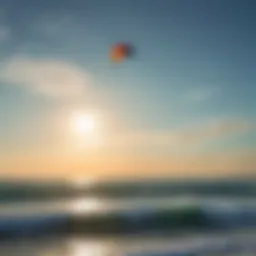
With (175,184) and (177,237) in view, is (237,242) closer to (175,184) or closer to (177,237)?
(177,237)

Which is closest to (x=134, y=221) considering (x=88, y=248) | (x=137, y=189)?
(x=88, y=248)

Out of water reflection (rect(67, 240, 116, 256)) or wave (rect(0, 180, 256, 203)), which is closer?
water reflection (rect(67, 240, 116, 256))

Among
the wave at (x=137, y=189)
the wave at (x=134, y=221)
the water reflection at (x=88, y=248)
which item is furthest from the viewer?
the wave at (x=137, y=189)

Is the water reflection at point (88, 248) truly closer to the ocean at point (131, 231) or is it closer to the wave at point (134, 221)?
the ocean at point (131, 231)

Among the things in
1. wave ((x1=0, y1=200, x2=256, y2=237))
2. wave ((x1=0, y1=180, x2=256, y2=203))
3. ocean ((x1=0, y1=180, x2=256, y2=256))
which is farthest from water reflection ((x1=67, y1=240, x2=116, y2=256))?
wave ((x1=0, y1=180, x2=256, y2=203))

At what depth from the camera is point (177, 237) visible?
3.77 meters

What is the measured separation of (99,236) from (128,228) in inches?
15.5

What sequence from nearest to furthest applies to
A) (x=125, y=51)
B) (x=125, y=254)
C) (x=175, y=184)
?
(x=125, y=51) → (x=125, y=254) → (x=175, y=184)

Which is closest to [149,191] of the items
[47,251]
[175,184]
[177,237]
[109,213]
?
[175,184]

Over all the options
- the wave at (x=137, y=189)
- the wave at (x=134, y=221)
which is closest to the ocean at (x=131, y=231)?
the wave at (x=134, y=221)

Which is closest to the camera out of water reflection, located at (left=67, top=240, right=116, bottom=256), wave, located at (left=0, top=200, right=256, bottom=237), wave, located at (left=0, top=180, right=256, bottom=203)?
water reflection, located at (left=67, top=240, right=116, bottom=256)

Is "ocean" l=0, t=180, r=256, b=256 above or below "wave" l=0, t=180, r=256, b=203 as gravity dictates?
below

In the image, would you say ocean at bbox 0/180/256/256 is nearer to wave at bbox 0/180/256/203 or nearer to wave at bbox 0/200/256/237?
wave at bbox 0/200/256/237

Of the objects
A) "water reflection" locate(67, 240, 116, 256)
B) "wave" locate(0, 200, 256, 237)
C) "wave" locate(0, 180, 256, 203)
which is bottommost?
"water reflection" locate(67, 240, 116, 256)
